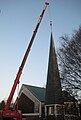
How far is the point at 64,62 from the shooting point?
20.0m

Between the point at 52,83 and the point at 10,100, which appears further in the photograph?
the point at 52,83

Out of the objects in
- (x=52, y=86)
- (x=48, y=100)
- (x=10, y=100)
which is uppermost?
(x=52, y=86)

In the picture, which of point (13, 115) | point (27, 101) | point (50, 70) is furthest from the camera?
point (27, 101)

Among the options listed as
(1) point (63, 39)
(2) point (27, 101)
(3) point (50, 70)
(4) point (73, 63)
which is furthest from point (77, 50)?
(2) point (27, 101)

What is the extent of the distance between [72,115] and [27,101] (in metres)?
16.1

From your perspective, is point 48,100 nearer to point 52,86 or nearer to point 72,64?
point 52,86

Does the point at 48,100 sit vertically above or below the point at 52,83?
below

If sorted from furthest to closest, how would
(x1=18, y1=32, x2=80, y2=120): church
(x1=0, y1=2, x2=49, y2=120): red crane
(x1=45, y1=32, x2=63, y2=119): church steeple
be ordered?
(x1=45, y1=32, x2=63, y2=119): church steeple
(x1=18, y1=32, x2=80, y2=120): church
(x1=0, y1=2, x2=49, y2=120): red crane

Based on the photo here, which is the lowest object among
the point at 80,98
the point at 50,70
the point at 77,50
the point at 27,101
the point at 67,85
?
the point at 27,101

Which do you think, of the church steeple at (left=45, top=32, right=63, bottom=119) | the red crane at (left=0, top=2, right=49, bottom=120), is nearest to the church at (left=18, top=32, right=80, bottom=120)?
the church steeple at (left=45, top=32, right=63, bottom=119)

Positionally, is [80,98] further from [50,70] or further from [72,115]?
[50,70]

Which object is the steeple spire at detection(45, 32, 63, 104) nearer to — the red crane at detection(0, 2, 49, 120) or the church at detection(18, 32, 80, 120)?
the church at detection(18, 32, 80, 120)

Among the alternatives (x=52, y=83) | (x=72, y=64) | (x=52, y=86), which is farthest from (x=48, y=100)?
(x=72, y=64)

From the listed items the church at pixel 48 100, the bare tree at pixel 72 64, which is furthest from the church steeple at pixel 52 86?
the bare tree at pixel 72 64
